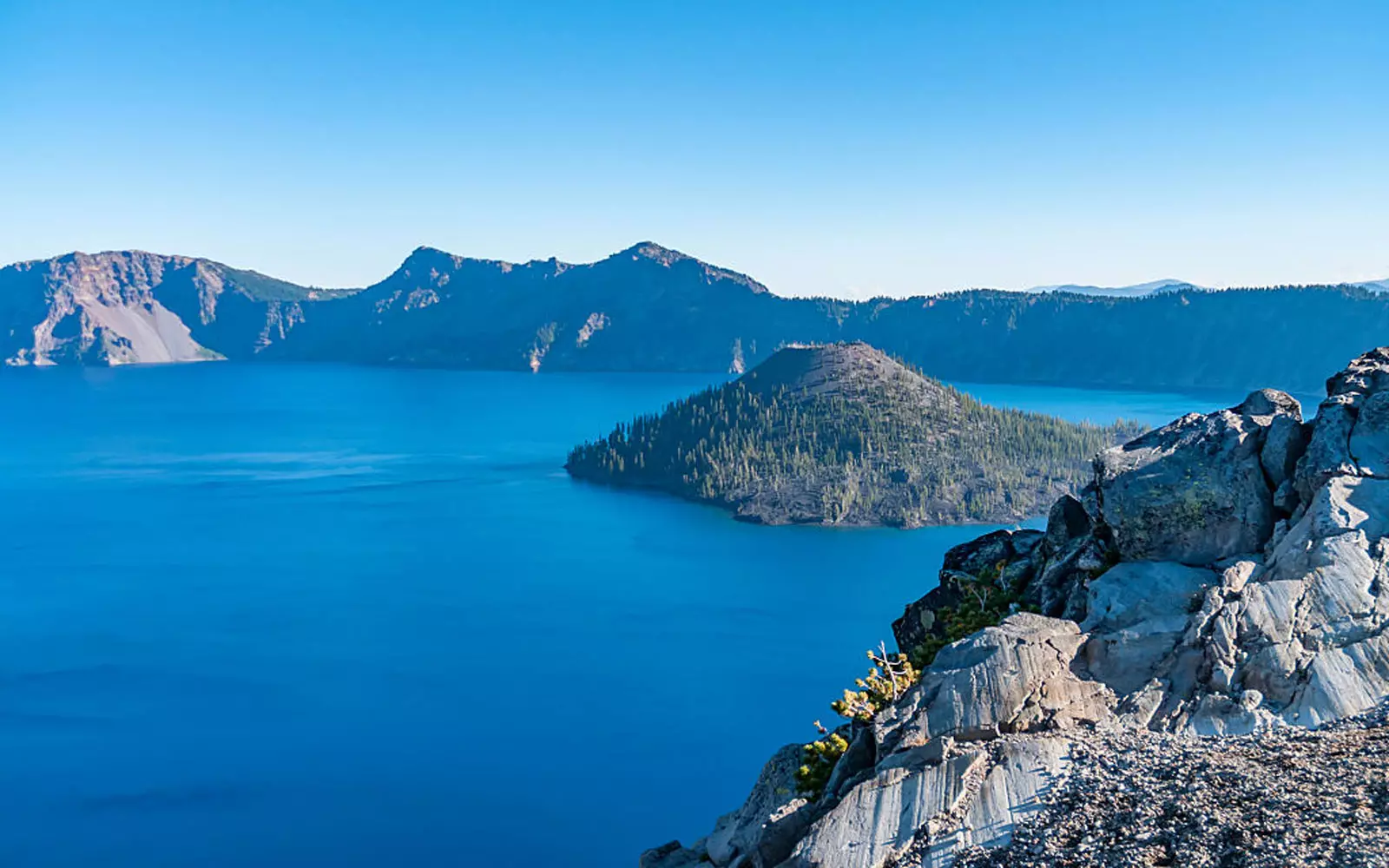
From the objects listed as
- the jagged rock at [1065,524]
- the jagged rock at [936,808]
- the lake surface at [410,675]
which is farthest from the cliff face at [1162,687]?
the lake surface at [410,675]

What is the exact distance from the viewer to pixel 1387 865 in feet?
49.1

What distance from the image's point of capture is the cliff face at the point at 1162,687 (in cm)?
1764

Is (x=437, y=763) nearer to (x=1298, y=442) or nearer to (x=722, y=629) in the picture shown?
(x=722, y=629)

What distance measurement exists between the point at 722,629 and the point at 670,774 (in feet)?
113

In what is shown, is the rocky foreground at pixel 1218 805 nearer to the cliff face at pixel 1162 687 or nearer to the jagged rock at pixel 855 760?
the cliff face at pixel 1162 687

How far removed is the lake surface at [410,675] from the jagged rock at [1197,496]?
1795 inches

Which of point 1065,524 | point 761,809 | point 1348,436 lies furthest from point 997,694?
point 1348,436

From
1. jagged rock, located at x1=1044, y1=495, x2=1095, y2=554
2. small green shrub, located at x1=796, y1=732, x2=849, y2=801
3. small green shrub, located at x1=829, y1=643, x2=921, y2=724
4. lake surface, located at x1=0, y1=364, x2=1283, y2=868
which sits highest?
jagged rock, located at x1=1044, y1=495, x2=1095, y2=554

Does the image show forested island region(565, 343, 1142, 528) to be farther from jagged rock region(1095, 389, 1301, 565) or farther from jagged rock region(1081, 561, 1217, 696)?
jagged rock region(1081, 561, 1217, 696)

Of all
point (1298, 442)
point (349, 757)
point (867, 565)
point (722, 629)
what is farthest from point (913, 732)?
point (867, 565)

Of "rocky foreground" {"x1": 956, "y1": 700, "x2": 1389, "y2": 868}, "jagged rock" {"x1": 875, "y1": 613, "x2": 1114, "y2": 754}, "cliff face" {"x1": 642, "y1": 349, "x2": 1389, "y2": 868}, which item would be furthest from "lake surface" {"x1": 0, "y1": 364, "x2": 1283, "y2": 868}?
"rocky foreground" {"x1": 956, "y1": 700, "x2": 1389, "y2": 868}

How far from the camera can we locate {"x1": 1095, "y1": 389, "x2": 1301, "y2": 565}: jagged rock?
2672 centimetres

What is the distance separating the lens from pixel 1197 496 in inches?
1066

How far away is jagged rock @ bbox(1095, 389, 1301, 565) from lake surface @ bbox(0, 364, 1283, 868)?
45599 millimetres
